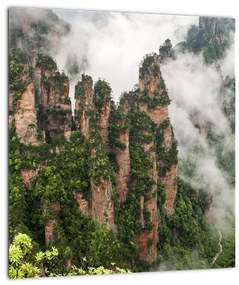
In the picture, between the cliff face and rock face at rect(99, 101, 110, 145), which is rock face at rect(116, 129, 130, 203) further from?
Answer: rock face at rect(99, 101, 110, 145)

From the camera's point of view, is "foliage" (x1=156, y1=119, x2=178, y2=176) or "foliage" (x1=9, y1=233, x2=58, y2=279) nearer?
"foliage" (x1=9, y1=233, x2=58, y2=279)

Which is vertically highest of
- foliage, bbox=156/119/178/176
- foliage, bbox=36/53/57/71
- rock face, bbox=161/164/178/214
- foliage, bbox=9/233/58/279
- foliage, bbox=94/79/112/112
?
foliage, bbox=36/53/57/71

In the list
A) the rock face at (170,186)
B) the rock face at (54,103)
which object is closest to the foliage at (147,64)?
the rock face at (54,103)

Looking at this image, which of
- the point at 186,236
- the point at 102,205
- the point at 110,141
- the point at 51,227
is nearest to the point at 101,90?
the point at 110,141

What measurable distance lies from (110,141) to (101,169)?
332mm

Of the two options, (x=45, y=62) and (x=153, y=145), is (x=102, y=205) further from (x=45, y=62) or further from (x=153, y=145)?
(x=45, y=62)

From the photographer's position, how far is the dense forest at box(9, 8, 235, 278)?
6.00 metres

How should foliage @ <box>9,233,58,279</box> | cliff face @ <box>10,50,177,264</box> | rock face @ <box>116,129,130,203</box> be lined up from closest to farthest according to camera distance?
foliage @ <box>9,233,58,279</box> < cliff face @ <box>10,50,177,264</box> < rock face @ <box>116,129,130,203</box>

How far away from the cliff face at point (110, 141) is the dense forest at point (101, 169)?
1 cm

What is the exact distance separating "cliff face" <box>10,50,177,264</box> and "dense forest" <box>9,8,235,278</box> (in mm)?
10

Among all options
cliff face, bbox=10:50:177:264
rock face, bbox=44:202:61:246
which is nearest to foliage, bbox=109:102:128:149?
cliff face, bbox=10:50:177:264

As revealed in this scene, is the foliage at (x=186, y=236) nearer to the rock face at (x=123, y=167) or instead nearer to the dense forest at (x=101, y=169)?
the dense forest at (x=101, y=169)

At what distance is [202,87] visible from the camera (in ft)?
22.2

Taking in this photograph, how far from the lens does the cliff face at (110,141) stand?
616 centimetres
